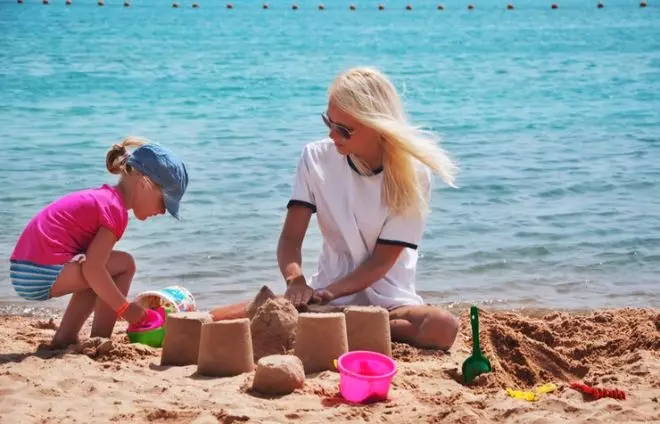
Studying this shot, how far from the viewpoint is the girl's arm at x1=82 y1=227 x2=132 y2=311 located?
14.8 feet

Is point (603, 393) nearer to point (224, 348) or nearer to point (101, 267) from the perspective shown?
point (224, 348)

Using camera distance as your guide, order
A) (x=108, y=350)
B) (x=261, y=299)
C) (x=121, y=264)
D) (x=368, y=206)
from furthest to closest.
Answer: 1. (x=368, y=206)
2. (x=261, y=299)
3. (x=121, y=264)
4. (x=108, y=350)

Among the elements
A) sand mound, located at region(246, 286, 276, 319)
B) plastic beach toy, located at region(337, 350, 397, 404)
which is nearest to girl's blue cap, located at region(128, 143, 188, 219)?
sand mound, located at region(246, 286, 276, 319)

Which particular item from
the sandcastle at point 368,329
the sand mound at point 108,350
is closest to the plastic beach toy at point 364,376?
the sandcastle at point 368,329

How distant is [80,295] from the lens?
4734mm

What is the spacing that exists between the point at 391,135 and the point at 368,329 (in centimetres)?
97

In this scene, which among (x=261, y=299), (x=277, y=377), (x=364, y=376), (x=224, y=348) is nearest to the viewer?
(x=364, y=376)

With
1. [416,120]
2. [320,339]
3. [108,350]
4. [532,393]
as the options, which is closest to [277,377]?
[320,339]

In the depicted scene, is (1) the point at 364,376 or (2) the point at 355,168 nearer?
(1) the point at 364,376

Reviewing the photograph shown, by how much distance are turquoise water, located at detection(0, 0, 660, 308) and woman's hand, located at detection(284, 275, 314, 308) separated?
141 centimetres

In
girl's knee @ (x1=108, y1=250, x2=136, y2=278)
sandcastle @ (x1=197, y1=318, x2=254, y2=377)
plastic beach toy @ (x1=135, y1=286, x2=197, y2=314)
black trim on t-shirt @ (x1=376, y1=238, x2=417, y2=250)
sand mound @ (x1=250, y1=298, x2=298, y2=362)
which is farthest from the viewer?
plastic beach toy @ (x1=135, y1=286, x2=197, y2=314)

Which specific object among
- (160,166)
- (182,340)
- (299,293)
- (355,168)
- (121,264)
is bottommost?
(182,340)

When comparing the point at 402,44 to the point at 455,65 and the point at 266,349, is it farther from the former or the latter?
the point at 266,349

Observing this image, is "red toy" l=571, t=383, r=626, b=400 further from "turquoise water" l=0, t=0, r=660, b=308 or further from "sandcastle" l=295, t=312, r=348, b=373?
"turquoise water" l=0, t=0, r=660, b=308
